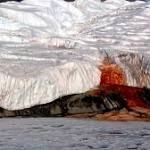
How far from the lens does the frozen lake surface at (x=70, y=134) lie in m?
5.98

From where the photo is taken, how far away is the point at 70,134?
22.3 ft

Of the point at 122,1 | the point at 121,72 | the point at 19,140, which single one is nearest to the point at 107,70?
the point at 121,72

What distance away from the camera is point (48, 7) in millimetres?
13430

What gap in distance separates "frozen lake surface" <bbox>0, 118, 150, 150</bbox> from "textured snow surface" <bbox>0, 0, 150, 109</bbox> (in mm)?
1091

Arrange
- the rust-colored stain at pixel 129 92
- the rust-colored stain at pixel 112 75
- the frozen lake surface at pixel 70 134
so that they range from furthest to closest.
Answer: the rust-colored stain at pixel 112 75 < the rust-colored stain at pixel 129 92 < the frozen lake surface at pixel 70 134

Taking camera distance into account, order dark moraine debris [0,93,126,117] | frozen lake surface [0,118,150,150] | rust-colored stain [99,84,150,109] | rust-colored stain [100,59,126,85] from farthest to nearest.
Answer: rust-colored stain [100,59,126,85] < rust-colored stain [99,84,150,109] < dark moraine debris [0,93,126,117] < frozen lake surface [0,118,150,150]

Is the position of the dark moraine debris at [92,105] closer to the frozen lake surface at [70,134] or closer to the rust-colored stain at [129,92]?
the rust-colored stain at [129,92]

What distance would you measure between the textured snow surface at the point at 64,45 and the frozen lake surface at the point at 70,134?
1091 mm

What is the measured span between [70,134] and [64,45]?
4546 mm

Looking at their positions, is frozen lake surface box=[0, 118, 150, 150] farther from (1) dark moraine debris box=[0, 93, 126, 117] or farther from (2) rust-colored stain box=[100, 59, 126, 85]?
(2) rust-colored stain box=[100, 59, 126, 85]

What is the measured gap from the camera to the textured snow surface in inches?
358

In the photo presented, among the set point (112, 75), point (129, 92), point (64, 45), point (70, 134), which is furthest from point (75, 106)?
point (64, 45)

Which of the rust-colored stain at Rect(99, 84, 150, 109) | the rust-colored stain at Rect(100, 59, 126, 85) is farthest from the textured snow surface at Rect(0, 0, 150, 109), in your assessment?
the rust-colored stain at Rect(99, 84, 150, 109)

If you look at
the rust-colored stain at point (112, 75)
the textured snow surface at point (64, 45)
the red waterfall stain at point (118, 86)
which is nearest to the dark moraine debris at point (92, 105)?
the red waterfall stain at point (118, 86)
